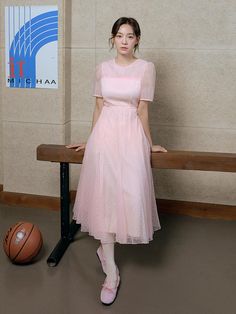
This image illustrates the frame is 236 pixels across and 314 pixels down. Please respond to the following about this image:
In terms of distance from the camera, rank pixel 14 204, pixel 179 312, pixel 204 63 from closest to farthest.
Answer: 1. pixel 179 312
2. pixel 204 63
3. pixel 14 204

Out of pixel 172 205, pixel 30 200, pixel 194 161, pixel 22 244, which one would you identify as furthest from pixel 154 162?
pixel 30 200

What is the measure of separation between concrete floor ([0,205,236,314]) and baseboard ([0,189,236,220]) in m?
0.21

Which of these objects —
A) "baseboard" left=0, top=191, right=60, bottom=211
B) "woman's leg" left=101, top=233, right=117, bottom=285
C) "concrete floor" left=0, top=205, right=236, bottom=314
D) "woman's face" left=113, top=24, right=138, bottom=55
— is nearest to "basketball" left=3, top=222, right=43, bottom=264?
"concrete floor" left=0, top=205, right=236, bottom=314

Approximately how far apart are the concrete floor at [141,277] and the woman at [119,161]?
0.15 m

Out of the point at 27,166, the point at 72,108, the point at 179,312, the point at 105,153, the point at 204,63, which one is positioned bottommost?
the point at 179,312

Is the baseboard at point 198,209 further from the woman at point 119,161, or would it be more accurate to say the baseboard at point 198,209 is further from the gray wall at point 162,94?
the woman at point 119,161

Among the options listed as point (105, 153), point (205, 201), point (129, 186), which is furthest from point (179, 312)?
point (205, 201)

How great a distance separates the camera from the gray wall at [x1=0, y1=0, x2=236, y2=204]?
3.35m

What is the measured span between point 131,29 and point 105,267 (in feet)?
4.72

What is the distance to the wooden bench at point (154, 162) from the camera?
263 cm

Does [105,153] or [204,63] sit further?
[204,63]

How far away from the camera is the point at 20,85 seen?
141 inches

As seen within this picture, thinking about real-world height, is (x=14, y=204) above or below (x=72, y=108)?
below

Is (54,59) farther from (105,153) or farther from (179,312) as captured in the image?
(179,312)
